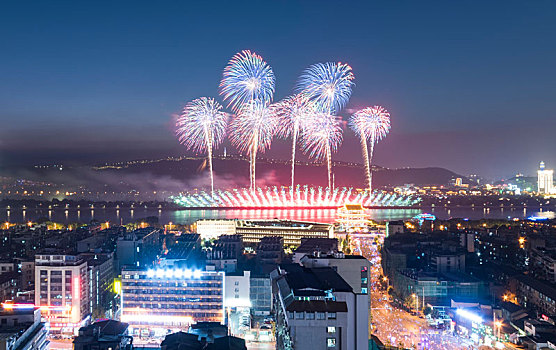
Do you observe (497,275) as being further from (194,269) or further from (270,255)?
(194,269)

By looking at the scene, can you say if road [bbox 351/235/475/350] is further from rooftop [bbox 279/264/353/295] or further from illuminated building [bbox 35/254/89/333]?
illuminated building [bbox 35/254/89/333]

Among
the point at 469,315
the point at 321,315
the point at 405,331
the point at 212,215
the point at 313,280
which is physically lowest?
the point at 405,331

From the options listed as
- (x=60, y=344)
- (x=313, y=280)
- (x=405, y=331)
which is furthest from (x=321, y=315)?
(x=60, y=344)

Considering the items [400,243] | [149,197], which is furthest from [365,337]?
[149,197]

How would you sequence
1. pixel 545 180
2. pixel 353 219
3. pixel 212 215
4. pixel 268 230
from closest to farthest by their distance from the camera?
pixel 268 230
pixel 353 219
pixel 212 215
pixel 545 180

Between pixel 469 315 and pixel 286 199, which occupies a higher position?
pixel 286 199

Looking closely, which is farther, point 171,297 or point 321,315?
point 171,297

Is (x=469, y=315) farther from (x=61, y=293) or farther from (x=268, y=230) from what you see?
(x=268, y=230)
